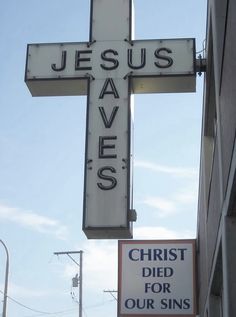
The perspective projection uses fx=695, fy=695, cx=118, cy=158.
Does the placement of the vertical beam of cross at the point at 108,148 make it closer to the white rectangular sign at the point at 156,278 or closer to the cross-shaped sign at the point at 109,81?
the cross-shaped sign at the point at 109,81

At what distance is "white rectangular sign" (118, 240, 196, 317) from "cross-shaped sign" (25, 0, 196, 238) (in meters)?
7.25

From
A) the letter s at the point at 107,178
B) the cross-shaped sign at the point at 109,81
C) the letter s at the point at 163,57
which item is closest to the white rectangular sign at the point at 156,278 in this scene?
the cross-shaped sign at the point at 109,81

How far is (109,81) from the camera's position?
10469 mm

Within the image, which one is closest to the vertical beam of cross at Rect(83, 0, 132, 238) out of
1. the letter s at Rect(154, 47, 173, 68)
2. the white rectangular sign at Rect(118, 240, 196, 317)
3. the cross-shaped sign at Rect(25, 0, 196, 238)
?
the cross-shaped sign at Rect(25, 0, 196, 238)

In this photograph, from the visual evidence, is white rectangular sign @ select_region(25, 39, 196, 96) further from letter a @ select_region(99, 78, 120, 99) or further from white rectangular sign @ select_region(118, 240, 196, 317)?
white rectangular sign @ select_region(118, 240, 196, 317)

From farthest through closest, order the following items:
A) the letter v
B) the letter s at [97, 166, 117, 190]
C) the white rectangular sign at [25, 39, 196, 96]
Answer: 1. the white rectangular sign at [25, 39, 196, 96]
2. the letter v
3. the letter s at [97, 166, 117, 190]

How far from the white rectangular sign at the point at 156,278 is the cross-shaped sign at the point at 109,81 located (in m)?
7.25

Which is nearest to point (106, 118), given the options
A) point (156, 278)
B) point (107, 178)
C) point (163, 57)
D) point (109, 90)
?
point (109, 90)

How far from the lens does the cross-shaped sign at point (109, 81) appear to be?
949cm

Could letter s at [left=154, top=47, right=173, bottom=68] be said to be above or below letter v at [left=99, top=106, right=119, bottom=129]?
above

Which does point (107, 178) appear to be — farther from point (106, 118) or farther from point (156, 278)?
point (156, 278)

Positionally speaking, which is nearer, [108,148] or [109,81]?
[108,148]

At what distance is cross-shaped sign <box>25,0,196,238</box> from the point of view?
9.49 meters

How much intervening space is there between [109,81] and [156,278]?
8.15 metres
